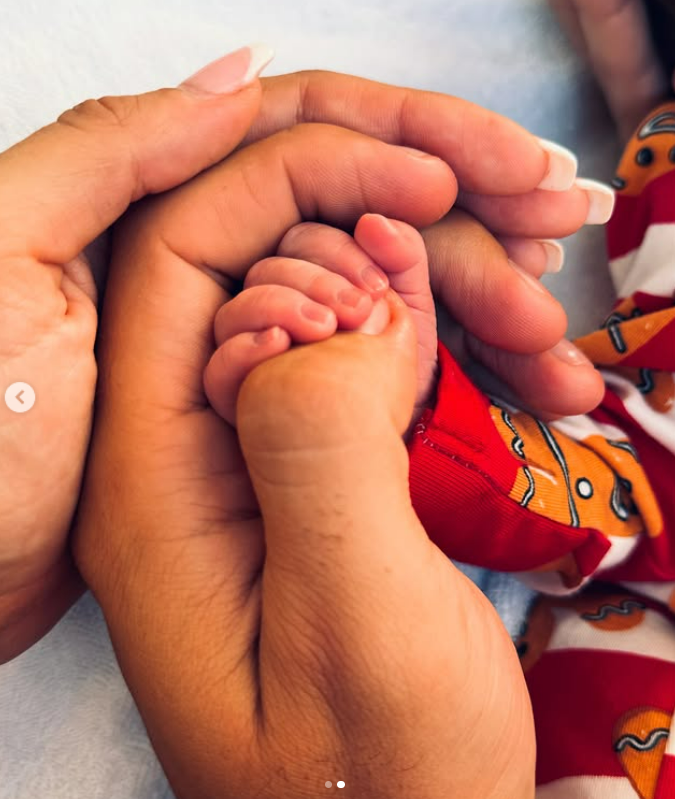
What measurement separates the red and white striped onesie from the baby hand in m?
0.12

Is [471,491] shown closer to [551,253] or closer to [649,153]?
[551,253]

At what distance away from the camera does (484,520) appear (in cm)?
65

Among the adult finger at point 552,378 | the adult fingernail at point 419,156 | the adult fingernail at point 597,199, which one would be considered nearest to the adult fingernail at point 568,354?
the adult finger at point 552,378

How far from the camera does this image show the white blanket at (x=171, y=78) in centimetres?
64

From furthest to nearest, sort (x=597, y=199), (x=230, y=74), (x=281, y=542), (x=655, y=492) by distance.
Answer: (x=655, y=492), (x=597, y=199), (x=230, y=74), (x=281, y=542)

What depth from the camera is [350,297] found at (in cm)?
48

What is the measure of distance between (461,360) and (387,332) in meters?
0.29

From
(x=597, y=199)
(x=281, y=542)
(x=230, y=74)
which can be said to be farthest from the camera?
(x=597, y=199)

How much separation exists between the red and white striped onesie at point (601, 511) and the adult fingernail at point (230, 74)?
0.84ft

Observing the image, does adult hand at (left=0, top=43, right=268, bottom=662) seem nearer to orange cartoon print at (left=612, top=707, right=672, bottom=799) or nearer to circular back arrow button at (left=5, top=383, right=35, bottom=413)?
circular back arrow button at (left=5, top=383, right=35, bottom=413)

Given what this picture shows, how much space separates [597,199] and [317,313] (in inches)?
12.4

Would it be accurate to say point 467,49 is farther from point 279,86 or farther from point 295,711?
point 295,711

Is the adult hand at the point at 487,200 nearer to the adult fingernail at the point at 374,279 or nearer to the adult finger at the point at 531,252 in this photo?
the adult finger at the point at 531,252

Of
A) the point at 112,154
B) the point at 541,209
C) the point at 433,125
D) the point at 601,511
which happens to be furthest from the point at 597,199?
the point at 112,154
